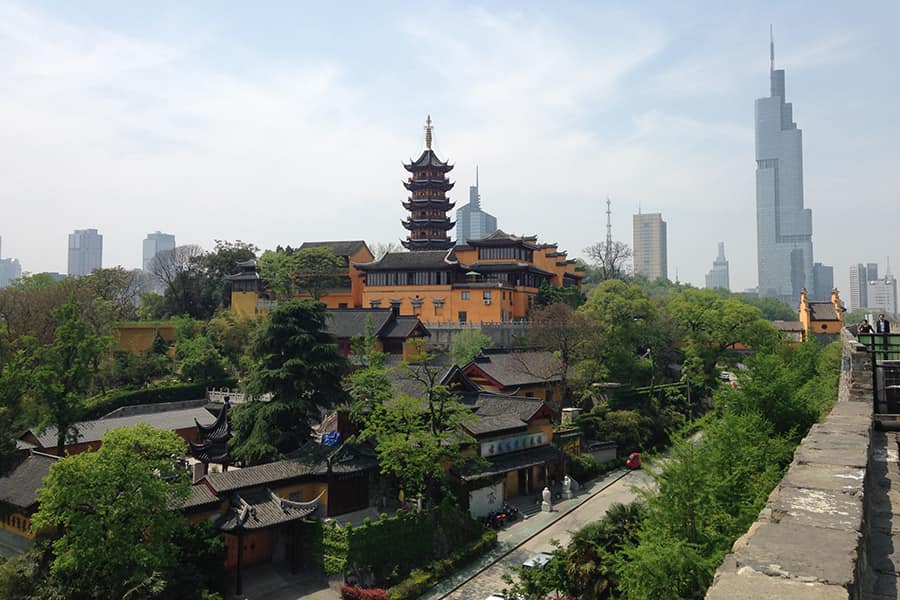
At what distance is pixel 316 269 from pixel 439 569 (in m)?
35.7

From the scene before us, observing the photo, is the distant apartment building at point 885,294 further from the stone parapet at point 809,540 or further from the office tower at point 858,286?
the stone parapet at point 809,540

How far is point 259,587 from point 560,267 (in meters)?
48.8

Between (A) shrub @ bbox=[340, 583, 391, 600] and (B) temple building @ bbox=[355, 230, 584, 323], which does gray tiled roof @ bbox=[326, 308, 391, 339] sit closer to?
(B) temple building @ bbox=[355, 230, 584, 323]

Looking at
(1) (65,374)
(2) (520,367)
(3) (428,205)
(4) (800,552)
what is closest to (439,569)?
(1) (65,374)

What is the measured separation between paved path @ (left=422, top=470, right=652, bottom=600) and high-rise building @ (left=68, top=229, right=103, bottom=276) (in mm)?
164160

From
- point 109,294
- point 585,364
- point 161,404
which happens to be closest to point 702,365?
point 585,364

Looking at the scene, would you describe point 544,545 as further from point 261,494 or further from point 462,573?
point 261,494

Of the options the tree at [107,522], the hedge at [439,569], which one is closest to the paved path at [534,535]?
the hedge at [439,569]

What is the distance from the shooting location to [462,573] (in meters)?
20.1

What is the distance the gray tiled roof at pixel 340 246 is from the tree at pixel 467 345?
17.9m

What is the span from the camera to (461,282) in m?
51.7

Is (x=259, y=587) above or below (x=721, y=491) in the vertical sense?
below

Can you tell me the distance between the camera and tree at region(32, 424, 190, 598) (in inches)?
619

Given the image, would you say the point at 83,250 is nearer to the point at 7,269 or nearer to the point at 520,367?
the point at 7,269
